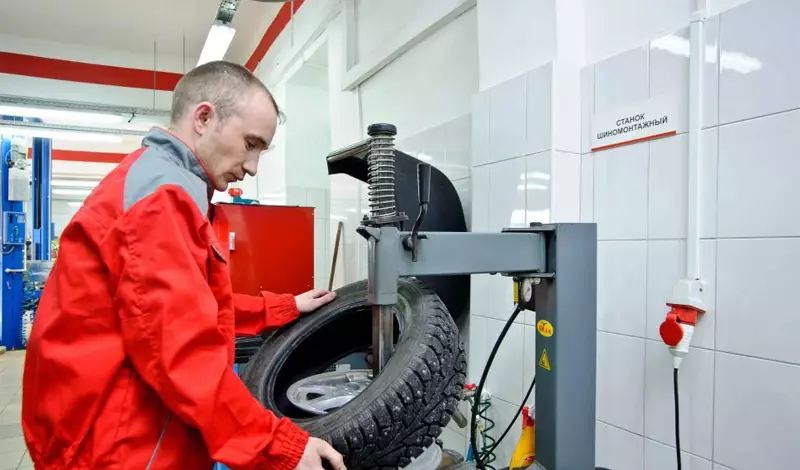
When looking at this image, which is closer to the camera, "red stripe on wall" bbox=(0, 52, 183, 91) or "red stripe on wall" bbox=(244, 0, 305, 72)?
"red stripe on wall" bbox=(244, 0, 305, 72)

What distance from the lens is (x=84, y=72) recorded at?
231 inches

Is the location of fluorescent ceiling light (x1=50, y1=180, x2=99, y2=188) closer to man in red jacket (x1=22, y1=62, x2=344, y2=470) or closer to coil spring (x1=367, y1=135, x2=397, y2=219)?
man in red jacket (x1=22, y1=62, x2=344, y2=470)

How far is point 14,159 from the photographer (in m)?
5.93

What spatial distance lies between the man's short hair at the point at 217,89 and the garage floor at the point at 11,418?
3.09 m

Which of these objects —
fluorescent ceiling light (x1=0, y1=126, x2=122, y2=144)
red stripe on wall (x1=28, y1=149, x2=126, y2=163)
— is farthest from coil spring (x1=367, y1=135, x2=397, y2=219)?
red stripe on wall (x1=28, y1=149, x2=126, y2=163)

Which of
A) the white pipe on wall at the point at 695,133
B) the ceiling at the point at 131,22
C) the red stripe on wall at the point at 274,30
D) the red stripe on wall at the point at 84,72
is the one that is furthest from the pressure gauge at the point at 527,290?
the red stripe on wall at the point at 84,72

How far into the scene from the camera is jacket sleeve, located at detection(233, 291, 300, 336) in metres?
1.44

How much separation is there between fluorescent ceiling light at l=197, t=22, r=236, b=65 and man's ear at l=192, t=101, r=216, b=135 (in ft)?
8.75

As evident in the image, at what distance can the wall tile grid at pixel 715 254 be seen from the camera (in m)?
1.12

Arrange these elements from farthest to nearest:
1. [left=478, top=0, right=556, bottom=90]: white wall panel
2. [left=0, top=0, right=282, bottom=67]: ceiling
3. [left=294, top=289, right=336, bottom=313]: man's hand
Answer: [left=0, top=0, right=282, bottom=67]: ceiling → [left=478, top=0, right=556, bottom=90]: white wall panel → [left=294, top=289, right=336, bottom=313]: man's hand

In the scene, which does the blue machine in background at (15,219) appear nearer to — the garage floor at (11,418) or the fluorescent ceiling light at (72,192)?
the garage floor at (11,418)

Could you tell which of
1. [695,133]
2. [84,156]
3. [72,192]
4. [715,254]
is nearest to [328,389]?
[715,254]

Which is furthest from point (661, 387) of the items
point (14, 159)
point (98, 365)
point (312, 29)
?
point (14, 159)

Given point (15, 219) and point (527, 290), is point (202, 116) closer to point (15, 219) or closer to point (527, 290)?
point (527, 290)
